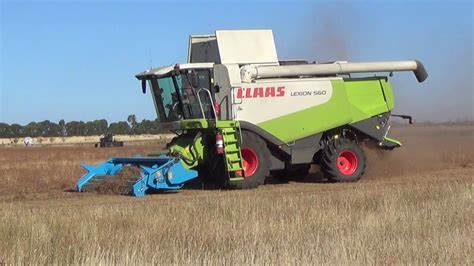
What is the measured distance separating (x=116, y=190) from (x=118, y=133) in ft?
420

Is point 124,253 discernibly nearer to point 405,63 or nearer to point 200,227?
point 200,227

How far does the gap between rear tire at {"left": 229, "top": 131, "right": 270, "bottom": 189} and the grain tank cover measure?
5.78 feet

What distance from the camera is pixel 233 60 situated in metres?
14.8

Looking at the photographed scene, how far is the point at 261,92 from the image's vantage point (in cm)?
1471

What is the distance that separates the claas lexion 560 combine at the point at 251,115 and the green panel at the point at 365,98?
0.02 metres

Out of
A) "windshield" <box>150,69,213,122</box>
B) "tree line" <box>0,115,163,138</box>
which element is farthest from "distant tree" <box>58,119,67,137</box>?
"windshield" <box>150,69,213,122</box>

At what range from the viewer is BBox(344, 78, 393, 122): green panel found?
626 inches

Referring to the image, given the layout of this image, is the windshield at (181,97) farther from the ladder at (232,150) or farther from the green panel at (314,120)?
the green panel at (314,120)

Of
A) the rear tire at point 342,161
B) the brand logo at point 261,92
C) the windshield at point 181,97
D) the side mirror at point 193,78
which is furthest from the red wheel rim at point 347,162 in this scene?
the side mirror at point 193,78

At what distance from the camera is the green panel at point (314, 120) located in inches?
590

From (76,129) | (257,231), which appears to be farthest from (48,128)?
(257,231)

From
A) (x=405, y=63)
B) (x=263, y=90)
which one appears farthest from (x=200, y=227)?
(x=405, y=63)

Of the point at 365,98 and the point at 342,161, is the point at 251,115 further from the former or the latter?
the point at 365,98

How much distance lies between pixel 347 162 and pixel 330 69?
237cm
